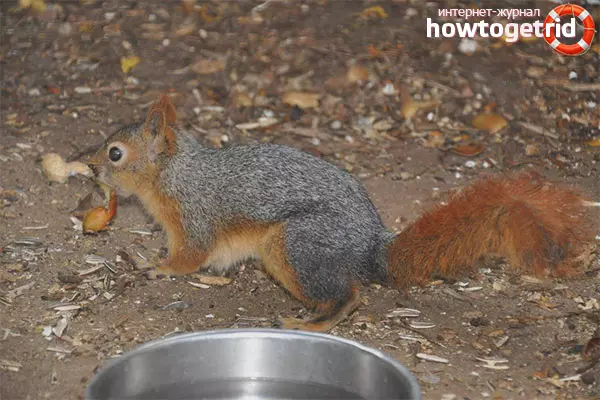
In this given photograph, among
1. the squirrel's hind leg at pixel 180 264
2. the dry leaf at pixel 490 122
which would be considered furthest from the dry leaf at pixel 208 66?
the squirrel's hind leg at pixel 180 264

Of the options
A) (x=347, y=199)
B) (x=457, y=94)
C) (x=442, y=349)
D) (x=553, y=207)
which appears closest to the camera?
(x=553, y=207)

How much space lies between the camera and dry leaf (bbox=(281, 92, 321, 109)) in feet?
23.5

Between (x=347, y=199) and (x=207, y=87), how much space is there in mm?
2801

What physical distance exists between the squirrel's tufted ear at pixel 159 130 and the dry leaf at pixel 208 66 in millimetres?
2440

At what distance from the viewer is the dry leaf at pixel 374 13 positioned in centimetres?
818

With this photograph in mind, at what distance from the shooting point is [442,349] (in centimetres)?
442

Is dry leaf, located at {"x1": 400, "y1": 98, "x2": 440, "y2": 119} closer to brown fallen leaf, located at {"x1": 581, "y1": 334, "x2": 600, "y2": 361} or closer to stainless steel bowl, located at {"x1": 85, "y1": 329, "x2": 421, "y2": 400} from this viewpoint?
brown fallen leaf, located at {"x1": 581, "y1": 334, "x2": 600, "y2": 361}

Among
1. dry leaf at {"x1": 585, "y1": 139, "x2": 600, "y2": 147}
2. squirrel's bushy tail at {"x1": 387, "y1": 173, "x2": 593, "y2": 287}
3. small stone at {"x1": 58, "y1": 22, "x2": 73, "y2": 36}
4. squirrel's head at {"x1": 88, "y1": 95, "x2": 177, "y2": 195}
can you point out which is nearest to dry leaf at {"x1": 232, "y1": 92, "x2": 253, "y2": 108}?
small stone at {"x1": 58, "y1": 22, "x2": 73, "y2": 36}

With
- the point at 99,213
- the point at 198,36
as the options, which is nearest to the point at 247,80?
the point at 198,36

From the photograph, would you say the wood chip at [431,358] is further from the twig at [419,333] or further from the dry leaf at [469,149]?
the dry leaf at [469,149]

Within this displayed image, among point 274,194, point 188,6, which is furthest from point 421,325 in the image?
point 188,6

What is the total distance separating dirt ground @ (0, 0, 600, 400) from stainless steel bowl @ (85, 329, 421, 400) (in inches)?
14.4

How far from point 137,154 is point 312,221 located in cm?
106

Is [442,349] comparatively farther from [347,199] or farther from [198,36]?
[198,36]
